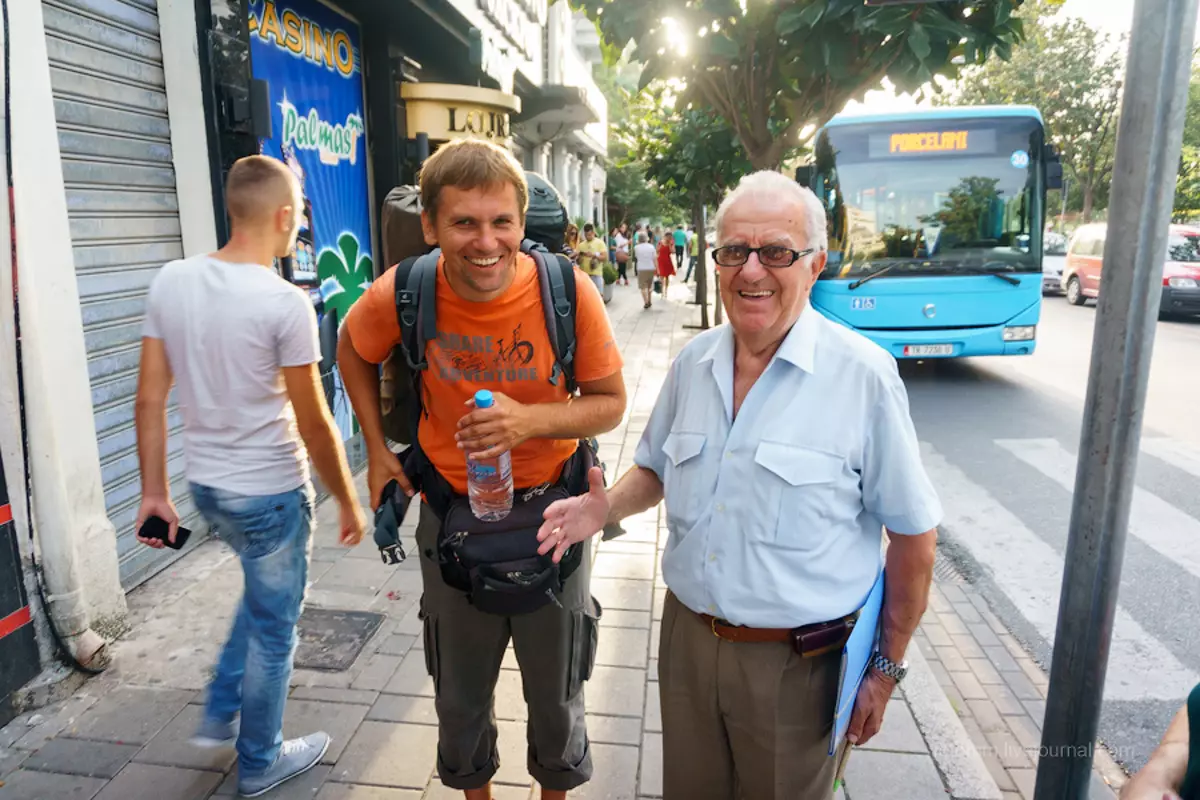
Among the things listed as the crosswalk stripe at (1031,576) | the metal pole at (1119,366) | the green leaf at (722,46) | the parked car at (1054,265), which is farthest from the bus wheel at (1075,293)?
the metal pole at (1119,366)

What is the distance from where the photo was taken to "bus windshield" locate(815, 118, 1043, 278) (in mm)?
8938

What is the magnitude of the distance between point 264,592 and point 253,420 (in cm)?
54

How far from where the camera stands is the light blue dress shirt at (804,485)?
5.62ft

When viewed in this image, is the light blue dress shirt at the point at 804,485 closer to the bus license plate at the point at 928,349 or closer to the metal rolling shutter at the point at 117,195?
the metal rolling shutter at the point at 117,195

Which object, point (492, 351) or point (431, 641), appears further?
point (431, 641)

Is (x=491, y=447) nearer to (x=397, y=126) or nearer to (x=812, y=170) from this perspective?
(x=397, y=126)

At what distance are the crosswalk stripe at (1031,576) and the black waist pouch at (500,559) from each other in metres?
2.81

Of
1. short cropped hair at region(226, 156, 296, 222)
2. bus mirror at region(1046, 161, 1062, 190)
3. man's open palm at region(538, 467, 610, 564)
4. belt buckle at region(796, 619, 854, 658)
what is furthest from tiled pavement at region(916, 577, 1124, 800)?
bus mirror at region(1046, 161, 1062, 190)

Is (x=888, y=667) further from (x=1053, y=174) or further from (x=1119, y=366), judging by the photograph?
(x=1053, y=174)

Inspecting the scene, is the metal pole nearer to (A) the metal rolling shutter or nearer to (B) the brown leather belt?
(B) the brown leather belt

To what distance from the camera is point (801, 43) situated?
631 cm

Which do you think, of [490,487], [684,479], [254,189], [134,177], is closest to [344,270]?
[134,177]

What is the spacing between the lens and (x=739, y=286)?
1.84m

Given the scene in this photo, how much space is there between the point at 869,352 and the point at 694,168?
14.8 metres
